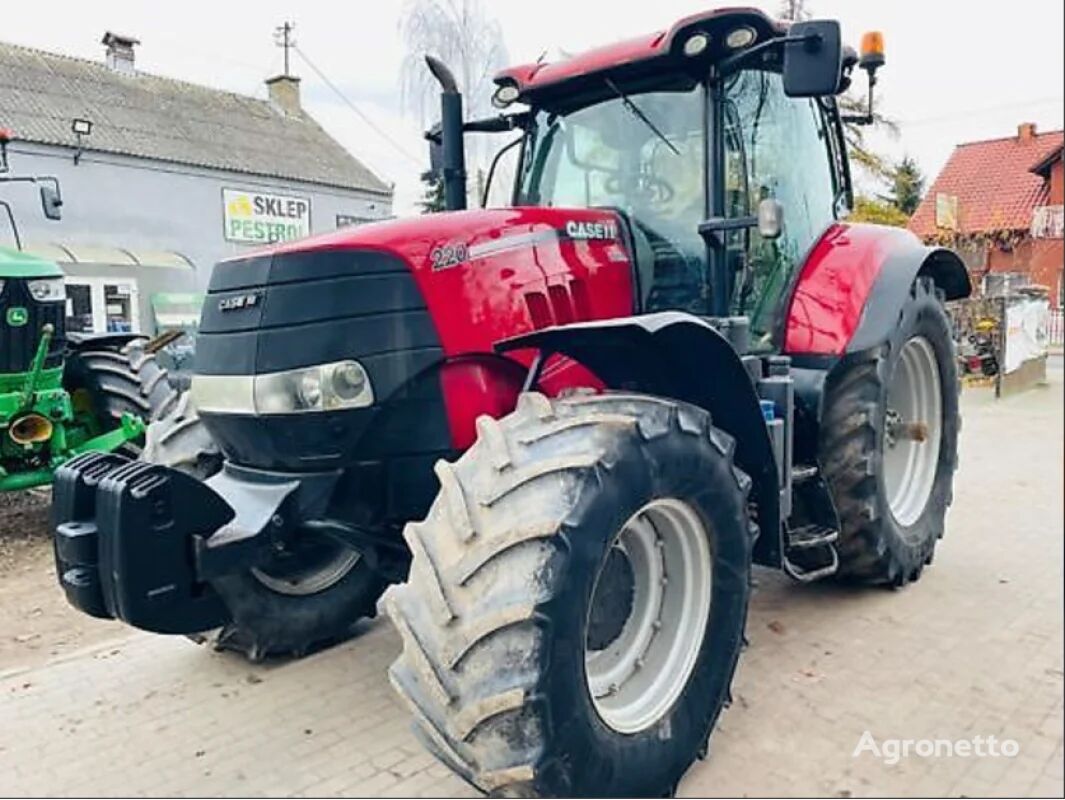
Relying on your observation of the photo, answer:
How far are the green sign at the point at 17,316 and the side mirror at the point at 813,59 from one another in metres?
4.87

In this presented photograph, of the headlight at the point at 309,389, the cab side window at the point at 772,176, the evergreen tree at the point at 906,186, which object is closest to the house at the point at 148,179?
the evergreen tree at the point at 906,186

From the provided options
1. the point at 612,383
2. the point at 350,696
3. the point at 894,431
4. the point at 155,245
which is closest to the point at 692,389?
the point at 612,383

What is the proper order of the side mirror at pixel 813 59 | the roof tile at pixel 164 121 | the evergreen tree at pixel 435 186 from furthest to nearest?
the roof tile at pixel 164 121 → the evergreen tree at pixel 435 186 → the side mirror at pixel 813 59

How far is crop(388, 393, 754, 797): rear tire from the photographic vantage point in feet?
7.51

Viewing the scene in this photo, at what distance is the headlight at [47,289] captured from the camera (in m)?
6.02

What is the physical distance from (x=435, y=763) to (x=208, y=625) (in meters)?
0.84

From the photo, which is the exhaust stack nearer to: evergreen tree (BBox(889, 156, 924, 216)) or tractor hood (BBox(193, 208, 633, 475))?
tractor hood (BBox(193, 208, 633, 475))

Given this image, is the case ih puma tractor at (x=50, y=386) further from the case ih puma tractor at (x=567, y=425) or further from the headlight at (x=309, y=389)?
the headlight at (x=309, y=389)

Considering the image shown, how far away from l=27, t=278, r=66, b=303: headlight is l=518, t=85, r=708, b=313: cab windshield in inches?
152

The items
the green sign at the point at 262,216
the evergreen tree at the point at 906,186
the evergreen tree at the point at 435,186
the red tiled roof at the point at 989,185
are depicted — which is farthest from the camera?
the evergreen tree at the point at 906,186

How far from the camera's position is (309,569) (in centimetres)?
388

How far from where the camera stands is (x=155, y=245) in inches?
779

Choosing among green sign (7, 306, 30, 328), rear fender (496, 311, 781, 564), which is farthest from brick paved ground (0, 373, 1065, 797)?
green sign (7, 306, 30, 328)

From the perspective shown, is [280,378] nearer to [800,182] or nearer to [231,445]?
[231,445]
